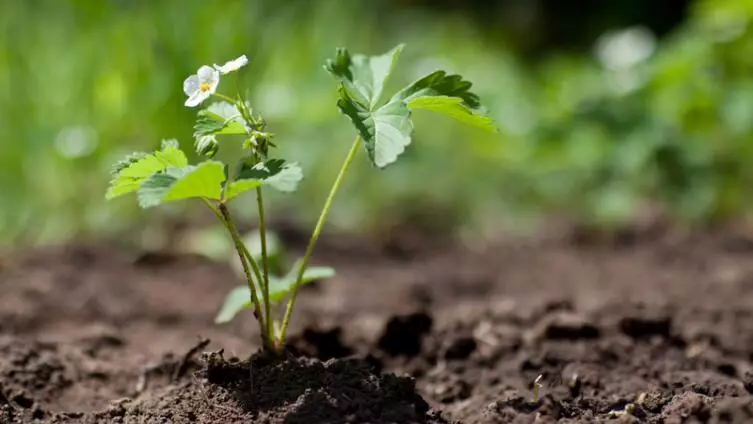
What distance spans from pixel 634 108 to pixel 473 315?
6.75ft

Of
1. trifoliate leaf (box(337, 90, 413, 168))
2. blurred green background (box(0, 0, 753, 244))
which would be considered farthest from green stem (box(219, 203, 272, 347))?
blurred green background (box(0, 0, 753, 244))

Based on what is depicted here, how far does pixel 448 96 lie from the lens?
5.17 ft

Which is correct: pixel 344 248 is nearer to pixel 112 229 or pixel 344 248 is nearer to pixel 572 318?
pixel 112 229

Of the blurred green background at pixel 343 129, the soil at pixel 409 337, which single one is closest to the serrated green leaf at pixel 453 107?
the soil at pixel 409 337

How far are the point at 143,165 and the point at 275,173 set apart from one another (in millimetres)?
215

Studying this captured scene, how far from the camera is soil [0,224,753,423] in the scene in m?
1.61

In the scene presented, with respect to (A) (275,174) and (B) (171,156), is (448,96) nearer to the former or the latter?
(A) (275,174)

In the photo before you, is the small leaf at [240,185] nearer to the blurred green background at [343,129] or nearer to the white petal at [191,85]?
the white petal at [191,85]

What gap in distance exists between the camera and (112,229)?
3619 millimetres

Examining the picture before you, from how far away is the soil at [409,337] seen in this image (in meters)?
1.61

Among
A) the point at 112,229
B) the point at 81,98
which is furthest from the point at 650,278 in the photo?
the point at 81,98

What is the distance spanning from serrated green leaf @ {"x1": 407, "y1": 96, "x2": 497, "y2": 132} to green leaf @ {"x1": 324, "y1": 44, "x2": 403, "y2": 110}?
0.08m

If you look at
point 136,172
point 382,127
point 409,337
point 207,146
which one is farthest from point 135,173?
point 409,337

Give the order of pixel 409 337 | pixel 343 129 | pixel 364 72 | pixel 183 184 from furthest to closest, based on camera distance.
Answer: pixel 343 129
pixel 409 337
pixel 364 72
pixel 183 184
